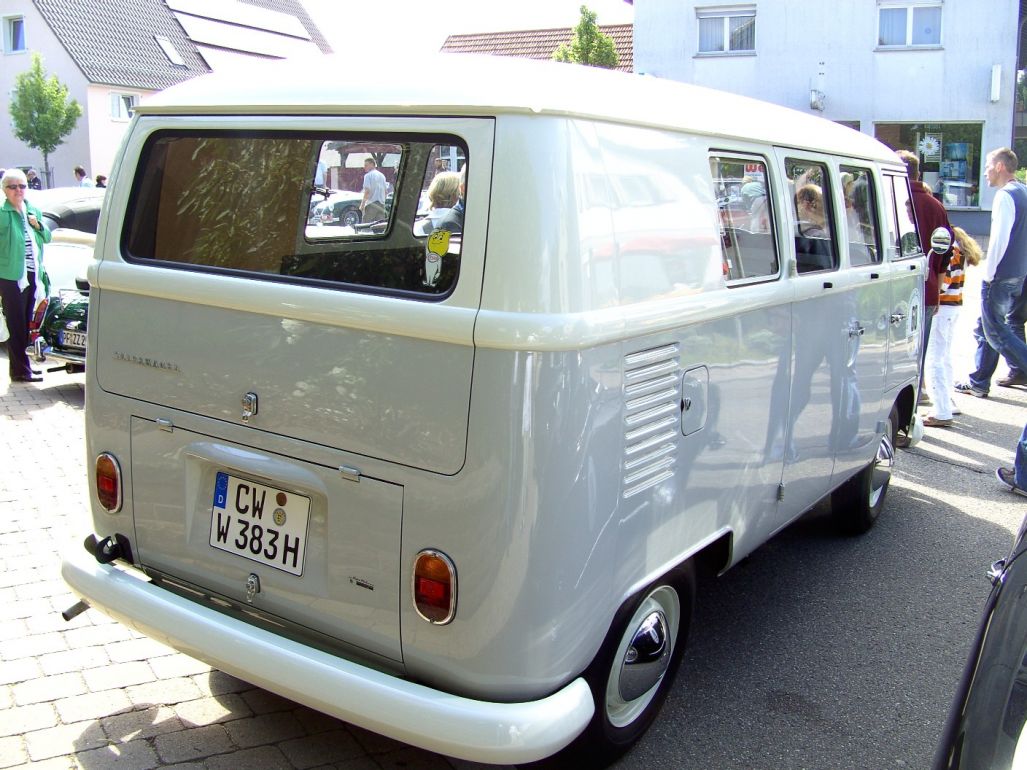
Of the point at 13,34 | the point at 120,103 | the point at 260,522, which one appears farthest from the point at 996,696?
the point at 13,34

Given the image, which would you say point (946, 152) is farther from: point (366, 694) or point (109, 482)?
point (366, 694)

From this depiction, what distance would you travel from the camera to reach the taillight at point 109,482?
340 centimetres

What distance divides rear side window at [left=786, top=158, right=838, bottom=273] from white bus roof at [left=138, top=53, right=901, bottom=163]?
58cm

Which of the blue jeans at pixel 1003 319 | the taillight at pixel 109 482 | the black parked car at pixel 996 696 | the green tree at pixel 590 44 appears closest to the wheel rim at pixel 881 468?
the black parked car at pixel 996 696

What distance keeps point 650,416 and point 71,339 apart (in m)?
6.92

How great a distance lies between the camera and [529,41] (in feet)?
109

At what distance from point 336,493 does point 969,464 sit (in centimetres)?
565

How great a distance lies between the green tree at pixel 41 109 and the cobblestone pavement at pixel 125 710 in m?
36.8

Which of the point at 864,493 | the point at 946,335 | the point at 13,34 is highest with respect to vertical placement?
the point at 13,34

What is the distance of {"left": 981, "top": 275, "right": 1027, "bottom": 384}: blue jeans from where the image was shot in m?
8.49

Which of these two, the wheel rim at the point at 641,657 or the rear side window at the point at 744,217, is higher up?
the rear side window at the point at 744,217

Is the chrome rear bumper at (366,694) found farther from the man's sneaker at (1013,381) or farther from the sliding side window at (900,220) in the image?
the man's sneaker at (1013,381)

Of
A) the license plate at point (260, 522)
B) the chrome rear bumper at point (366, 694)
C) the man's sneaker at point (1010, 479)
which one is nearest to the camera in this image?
the chrome rear bumper at point (366, 694)

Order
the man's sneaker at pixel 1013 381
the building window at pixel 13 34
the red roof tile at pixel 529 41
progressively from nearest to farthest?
the man's sneaker at pixel 1013 381, the red roof tile at pixel 529 41, the building window at pixel 13 34
